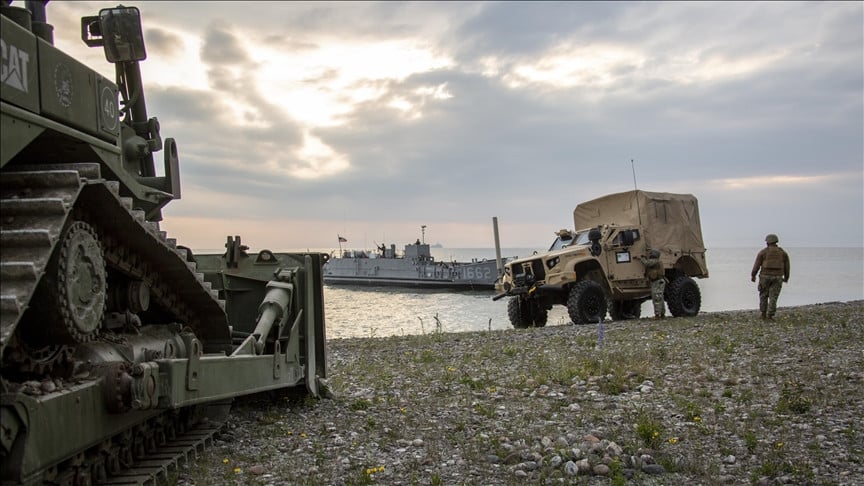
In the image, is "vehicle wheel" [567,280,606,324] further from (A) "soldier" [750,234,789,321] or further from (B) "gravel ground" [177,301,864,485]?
(B) "gravel ground" [177,301,864,485]

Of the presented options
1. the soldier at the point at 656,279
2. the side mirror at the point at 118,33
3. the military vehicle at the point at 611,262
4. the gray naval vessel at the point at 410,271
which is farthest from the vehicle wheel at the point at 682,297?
the gray naval vessel at the point at 410,271

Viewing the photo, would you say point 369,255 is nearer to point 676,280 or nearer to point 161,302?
point 676,280

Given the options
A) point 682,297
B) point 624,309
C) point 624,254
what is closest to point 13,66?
point 624,254

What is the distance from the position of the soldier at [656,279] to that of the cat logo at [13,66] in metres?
15.4

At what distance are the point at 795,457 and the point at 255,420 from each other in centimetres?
461

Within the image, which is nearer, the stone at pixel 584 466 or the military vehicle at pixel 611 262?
the stone at pixel 584 466

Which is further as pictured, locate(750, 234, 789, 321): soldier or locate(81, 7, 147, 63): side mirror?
locate(750, 234, 789, 321): soldier

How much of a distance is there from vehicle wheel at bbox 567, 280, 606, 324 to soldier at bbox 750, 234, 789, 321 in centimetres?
341

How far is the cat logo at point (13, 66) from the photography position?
3.23 meters

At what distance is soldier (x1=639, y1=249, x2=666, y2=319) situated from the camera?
17.0 metres

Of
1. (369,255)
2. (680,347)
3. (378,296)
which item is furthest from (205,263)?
(369,255)

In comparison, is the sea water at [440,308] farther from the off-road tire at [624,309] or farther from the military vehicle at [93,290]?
the military vehicle at [93,290]

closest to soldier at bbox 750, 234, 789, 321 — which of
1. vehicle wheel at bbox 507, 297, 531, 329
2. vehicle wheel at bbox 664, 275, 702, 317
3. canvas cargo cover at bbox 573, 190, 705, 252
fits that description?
vehicle wheel at bbox 664, 275, 702, 317

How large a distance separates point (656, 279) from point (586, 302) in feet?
5.97
